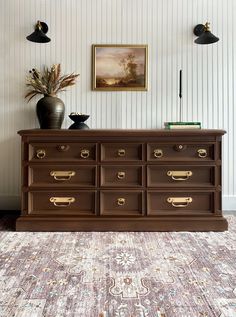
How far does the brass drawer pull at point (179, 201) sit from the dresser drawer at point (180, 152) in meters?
0.34

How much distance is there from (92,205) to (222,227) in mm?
1132

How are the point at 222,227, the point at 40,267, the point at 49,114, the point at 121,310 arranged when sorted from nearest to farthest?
the point at 121,310, the point at 40,267, the point at 222,227, the point at 49,114

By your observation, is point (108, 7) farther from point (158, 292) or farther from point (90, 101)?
point (158, 292)

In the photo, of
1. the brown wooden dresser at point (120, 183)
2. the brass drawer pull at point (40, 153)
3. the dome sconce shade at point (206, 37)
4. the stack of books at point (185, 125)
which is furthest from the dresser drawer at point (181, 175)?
the dome sconce shade at point (206, 37)

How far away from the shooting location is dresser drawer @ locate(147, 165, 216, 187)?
2.51 m

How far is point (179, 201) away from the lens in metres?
2.51

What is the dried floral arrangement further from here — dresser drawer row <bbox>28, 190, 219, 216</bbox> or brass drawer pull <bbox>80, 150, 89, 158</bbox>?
dresser drawer row <bbox>28, 190, 219, 216</bbox>

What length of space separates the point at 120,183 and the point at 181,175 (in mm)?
529

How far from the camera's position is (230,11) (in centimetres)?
308

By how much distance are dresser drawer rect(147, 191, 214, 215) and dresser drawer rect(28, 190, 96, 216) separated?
515 millimetres

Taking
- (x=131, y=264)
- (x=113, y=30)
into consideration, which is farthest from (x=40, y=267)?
(x=113, y=30)

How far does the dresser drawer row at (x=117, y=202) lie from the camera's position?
2502 millimetres

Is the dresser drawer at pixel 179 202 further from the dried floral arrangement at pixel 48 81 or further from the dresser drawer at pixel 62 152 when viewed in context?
the dried floral arrangement at pixel 48 81

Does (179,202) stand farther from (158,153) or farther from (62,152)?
(62,152)
